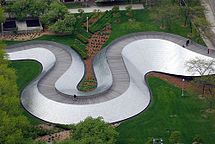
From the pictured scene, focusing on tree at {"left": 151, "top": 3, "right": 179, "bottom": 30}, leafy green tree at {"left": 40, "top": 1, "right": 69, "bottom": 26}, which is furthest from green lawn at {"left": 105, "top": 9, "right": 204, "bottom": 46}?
leafy green tree at {"left": 40, "top": 1, "right": 69, "bottom": 26}

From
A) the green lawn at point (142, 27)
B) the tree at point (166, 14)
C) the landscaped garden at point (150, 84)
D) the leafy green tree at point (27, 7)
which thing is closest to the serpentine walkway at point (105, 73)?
the landscaped garden at point (150, 84)

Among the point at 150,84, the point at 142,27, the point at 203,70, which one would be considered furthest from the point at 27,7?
the point at 203,70

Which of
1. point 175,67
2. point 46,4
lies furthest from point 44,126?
point 46,4

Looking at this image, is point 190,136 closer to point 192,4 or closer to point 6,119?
point 6,119

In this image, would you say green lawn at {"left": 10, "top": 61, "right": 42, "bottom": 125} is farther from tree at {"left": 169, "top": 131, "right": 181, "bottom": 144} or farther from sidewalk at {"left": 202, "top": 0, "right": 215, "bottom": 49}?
sidewalk at {"left": 202, "top": 0, "right": 215, "bottom": 49}

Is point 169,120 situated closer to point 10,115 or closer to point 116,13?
point 10,115

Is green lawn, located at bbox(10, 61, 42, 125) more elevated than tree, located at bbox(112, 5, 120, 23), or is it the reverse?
tree, located at bbox(112, 5, 120, 23)
